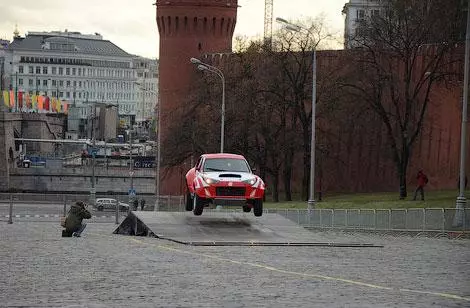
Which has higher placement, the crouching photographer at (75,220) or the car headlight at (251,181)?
the car headlight at (251,181)

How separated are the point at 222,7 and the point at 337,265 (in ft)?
290

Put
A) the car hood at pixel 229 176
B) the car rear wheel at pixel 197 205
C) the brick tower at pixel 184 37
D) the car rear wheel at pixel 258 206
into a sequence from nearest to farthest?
the car hood at pixel 229 176 < the car rear wheel at pixel 197 205 < the car rear wheel at pixel 258 206 < the brick tower at pixel 184 37

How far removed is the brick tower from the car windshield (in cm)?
7030

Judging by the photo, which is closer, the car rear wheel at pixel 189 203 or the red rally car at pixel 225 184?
the red rally car at pixel 225 184

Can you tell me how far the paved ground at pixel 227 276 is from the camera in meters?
14.9

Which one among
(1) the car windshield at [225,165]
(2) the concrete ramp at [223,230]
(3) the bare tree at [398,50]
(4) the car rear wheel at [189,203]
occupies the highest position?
(3) the bare tree at [398,50]

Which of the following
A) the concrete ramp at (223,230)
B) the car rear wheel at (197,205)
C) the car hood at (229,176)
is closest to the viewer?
the concrete ramp at (223,230)

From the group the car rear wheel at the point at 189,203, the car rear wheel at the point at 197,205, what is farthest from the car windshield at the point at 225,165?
the car rear wheel at the point at 189,203

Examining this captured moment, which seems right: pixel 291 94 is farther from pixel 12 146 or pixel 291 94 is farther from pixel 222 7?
pixel 12 146

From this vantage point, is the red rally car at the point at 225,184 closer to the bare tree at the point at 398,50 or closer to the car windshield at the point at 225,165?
the car windshield at the point at 225,165

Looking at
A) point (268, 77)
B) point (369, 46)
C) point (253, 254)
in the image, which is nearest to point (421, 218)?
point (253, 254)

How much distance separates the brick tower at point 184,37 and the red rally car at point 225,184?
7038 cm

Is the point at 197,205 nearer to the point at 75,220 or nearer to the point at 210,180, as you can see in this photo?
the point at 210,180

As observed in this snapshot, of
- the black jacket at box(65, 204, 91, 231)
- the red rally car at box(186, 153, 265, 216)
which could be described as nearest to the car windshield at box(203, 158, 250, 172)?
the red rally car at box(186, 153, 265, 216)
